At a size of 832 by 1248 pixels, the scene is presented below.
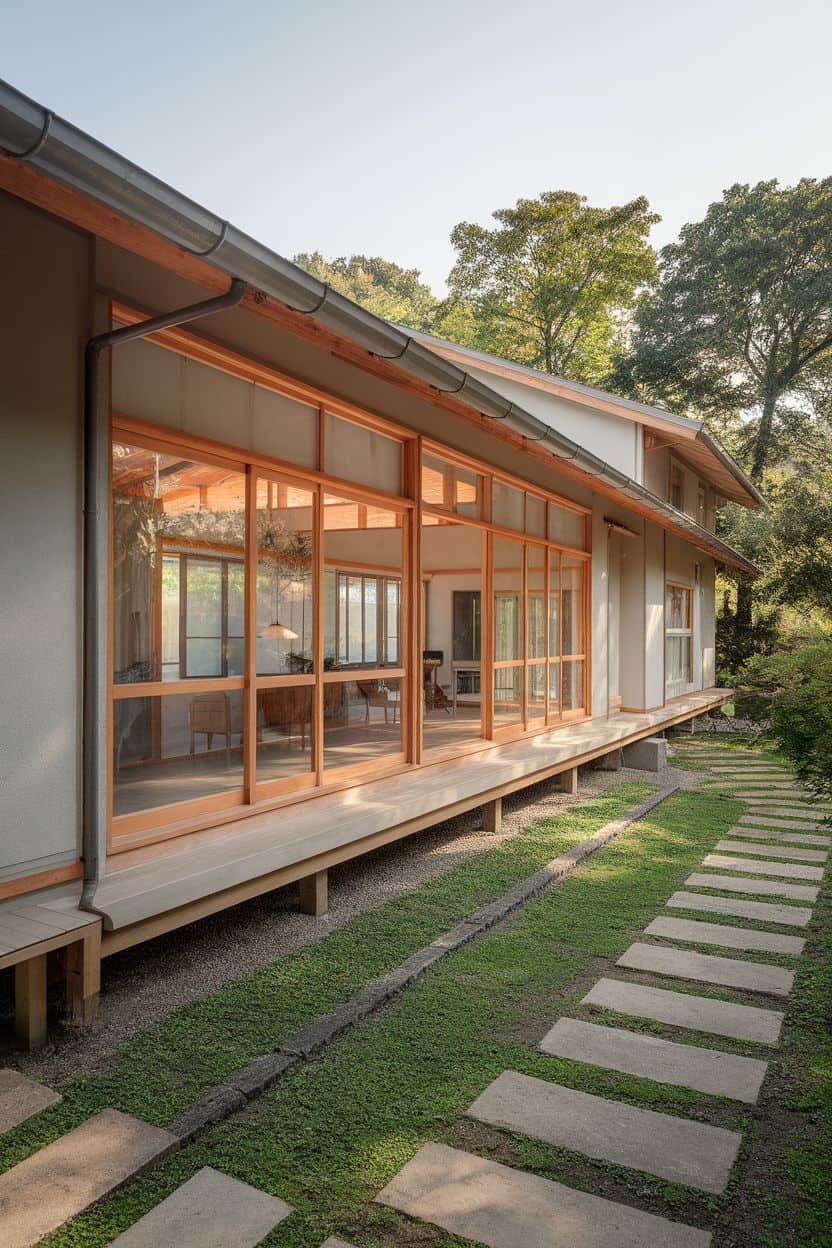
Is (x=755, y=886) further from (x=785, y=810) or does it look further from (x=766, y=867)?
(x=785, y=810)

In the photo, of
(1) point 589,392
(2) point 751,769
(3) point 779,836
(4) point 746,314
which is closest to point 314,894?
(3) point 779,836

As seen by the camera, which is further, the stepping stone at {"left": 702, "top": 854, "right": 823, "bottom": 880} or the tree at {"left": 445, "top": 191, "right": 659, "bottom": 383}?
the tree at {"left": 445, "top": 191, "right": 659, "bottom": 383}

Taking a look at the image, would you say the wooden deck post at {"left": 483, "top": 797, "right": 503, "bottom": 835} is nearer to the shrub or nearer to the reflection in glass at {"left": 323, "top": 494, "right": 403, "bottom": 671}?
the reflection in glass at {"left": 323, "top": 494, "right": 403, "bottom": 671}

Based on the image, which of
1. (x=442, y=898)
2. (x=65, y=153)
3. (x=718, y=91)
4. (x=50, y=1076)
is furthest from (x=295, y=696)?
(x=718, y=91)

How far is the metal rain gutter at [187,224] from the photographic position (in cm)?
221

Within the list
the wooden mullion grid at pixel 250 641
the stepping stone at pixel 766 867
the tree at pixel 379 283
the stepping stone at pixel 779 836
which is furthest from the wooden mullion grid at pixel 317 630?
the tree at pixel 379 283

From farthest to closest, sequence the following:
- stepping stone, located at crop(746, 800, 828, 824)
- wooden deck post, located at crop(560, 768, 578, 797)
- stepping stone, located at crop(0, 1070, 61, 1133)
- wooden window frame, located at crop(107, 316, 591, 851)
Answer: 1. wooden deck post, located at crop(560, 768, 578, 797)
2. stepping stone, located at crop(746, 800, 828, 824)
3. wooden window frame, located at crop(107, 316, 591, 851)
4. stepping stone, located at crop(0, 1070, 61, 1133)

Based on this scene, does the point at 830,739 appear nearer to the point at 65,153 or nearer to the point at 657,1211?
the point at 657,1211

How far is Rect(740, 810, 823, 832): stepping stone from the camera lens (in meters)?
7.31

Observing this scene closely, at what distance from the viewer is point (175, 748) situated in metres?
4.20

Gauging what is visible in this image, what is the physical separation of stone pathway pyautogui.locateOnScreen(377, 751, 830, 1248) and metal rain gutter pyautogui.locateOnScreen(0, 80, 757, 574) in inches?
118

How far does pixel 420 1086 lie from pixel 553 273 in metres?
26.8

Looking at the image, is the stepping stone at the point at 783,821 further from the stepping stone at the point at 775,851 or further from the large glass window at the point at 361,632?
the large glass window at the point at 361,632

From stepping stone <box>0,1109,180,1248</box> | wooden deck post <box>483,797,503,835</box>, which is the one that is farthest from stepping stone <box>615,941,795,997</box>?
wooden deck post <box>483,797,503,835</box>
